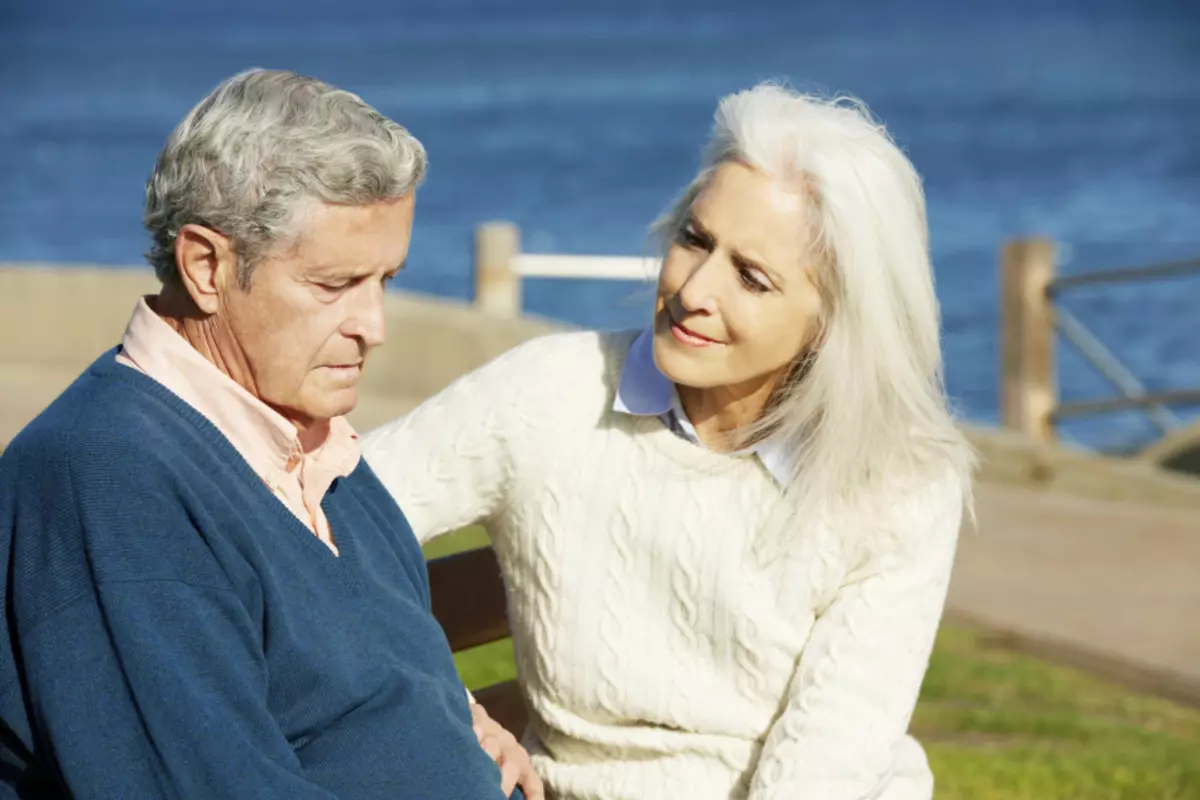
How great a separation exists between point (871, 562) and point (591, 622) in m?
0.47

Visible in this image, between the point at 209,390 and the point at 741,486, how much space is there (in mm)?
1008

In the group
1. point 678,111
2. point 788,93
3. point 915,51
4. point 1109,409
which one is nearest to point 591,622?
point 788,93

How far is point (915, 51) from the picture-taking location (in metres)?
128

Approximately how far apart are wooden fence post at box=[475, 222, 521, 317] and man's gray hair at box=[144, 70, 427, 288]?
7939 millimetres

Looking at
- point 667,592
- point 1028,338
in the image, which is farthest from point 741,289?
point 1028,338

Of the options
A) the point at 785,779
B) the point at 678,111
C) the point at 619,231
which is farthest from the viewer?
the point at 678,111

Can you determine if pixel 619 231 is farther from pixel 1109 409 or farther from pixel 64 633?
pixel 64 633

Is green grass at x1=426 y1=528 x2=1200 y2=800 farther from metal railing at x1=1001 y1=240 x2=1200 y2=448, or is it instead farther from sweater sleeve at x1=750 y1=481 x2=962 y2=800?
metal railing at x1=1001 y1=240 x2=1200 y2=448

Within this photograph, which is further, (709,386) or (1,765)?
(709,386)

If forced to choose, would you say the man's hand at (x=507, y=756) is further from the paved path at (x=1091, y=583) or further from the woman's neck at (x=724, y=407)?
the paved path at (x=1091, y=583)

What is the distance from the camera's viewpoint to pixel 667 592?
9.76 feet

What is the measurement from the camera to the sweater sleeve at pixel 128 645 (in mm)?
2047

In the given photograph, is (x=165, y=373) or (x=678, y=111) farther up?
(x=165, y=373)

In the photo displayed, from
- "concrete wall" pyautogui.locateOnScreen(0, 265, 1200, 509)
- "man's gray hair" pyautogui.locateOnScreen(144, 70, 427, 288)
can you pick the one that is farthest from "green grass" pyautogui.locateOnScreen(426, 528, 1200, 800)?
"man's gray hair" pyautogui.locateOnScreen(144, 70, 427, 288)
